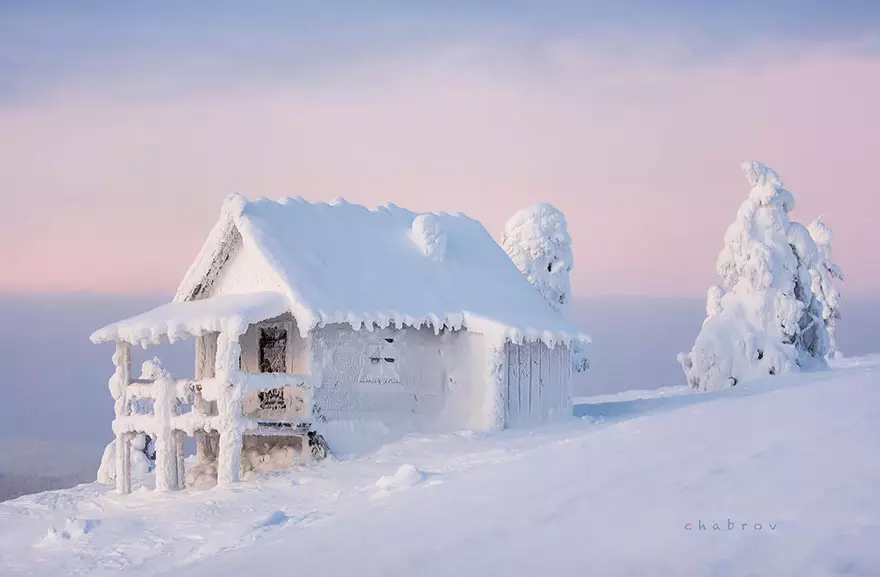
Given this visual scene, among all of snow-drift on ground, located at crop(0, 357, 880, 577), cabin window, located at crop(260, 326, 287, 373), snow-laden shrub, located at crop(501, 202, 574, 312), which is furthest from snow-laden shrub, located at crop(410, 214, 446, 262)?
snow-drift on ground, located at crop(0, 357, 880, 577)

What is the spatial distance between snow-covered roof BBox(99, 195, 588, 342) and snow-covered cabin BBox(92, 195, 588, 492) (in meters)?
0.05

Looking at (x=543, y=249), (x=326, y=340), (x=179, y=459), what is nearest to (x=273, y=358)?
(x=326, y=340)

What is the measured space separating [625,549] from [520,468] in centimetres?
493

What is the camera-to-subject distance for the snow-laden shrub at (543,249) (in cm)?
3644

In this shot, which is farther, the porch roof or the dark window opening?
the dark window opening

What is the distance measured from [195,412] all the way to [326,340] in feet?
11.3

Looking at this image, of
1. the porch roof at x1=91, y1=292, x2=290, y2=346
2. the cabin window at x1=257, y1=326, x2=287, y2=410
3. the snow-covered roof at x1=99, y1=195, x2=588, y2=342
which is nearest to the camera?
the porch roof at x1=91, y1=292, x2=290, y2=346

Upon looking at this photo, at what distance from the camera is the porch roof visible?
899 inches

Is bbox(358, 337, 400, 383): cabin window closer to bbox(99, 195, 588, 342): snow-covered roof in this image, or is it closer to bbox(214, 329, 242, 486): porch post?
bbox(99, 195, 588, 342): snow-covered roof

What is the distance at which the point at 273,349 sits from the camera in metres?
26.0

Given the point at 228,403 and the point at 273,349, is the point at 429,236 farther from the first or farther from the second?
the point at 228,403

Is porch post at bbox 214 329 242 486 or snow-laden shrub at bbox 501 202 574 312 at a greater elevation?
snow-laden shrub at bbox 501 202 574 312

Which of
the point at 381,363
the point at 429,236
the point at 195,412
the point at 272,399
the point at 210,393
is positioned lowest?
the point at 195,412

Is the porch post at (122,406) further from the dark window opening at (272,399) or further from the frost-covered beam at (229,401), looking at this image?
the dark window opening at (272,399)
